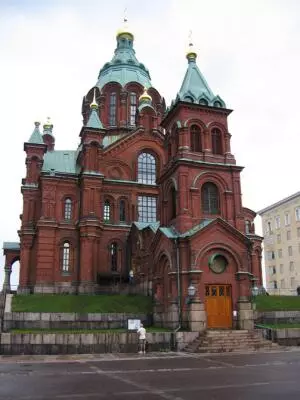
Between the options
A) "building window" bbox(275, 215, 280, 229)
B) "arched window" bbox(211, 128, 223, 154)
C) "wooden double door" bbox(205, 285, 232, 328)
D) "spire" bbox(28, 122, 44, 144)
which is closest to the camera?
"wooden double door" bbox(205, 285, 232, 328)

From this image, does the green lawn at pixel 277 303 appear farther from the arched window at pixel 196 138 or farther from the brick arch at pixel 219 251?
the arched window at pixel 196 138

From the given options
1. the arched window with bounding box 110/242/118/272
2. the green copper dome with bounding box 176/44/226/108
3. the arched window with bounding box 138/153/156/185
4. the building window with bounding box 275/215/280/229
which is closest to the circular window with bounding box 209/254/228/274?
the green copper dome with bounding box 176/44/226/108

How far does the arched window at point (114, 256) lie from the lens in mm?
45719

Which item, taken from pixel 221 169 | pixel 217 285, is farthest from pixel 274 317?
pixel 221 169

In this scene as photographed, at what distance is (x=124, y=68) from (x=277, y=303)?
38.2m

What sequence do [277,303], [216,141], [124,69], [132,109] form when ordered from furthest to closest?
[124,69]
[132,109]
[277,303]
[216,141]

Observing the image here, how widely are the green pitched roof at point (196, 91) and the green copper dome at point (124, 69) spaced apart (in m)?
23.9

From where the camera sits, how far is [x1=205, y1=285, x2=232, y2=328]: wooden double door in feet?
95.8

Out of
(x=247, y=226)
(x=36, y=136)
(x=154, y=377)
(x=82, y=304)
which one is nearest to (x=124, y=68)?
(x=36, y=136)

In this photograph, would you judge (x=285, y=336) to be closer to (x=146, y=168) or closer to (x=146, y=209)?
(x=146, y=209)

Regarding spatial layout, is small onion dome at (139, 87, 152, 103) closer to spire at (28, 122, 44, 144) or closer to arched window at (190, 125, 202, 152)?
spire at (28, 122, 44, 144)

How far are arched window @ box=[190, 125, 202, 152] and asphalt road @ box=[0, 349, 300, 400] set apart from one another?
605 inches

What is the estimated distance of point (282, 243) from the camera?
8031cm

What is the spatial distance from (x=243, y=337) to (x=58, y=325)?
12.0 metres
